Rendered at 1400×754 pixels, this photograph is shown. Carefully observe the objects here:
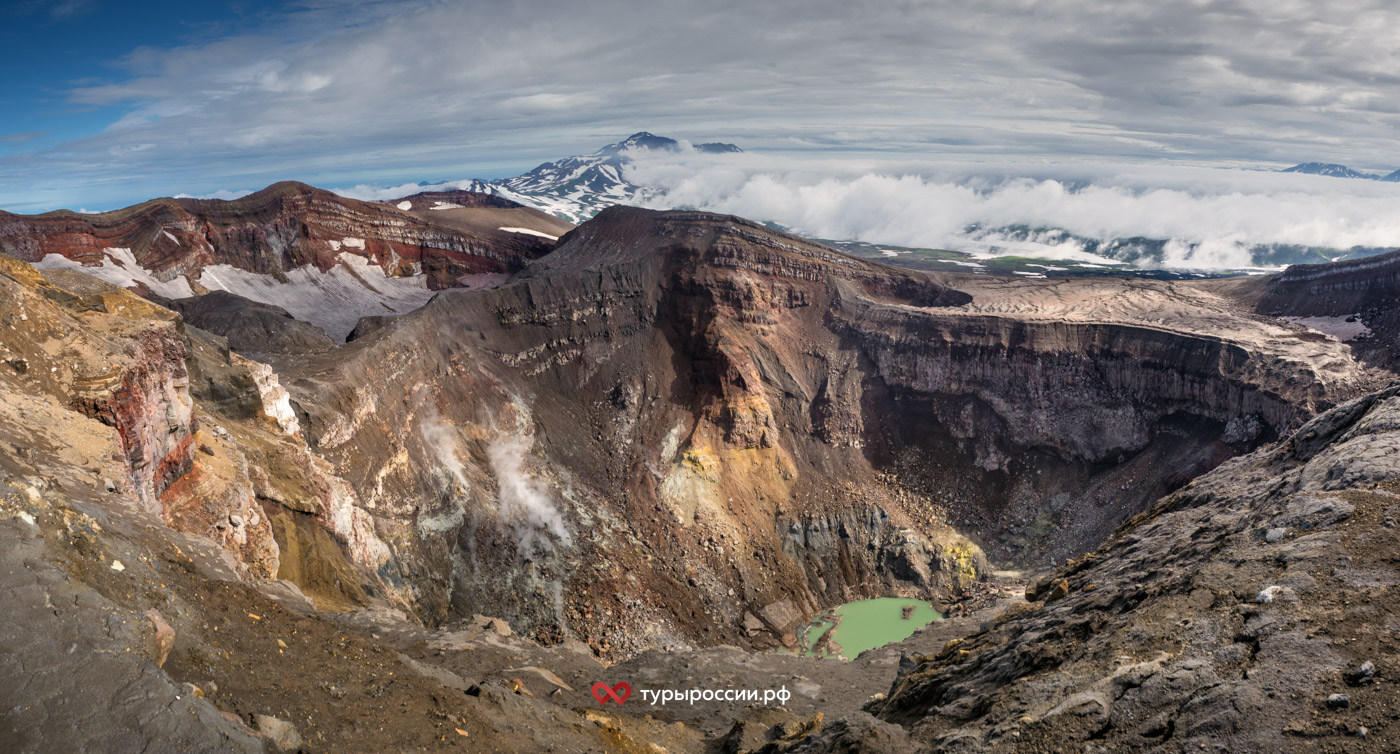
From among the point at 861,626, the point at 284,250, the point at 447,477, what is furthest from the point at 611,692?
the point at 284,250

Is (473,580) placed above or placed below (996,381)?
below

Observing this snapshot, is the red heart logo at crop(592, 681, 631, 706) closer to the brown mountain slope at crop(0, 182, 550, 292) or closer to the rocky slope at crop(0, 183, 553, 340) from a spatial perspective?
the rocky slope at crop(0, 183, 553, 340)

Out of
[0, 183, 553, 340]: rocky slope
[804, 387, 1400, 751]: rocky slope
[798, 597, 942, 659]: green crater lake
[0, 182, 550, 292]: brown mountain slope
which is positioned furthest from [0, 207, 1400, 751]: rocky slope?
[0, 182, 550, 292]: brown mountain slope

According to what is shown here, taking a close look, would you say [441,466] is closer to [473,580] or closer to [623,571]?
[473,580]

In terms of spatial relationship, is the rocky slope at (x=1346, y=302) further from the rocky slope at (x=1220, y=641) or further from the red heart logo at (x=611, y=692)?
the red heart logo at (x=611, y=692)

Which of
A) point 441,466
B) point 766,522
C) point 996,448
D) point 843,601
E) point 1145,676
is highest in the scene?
point 1145,676

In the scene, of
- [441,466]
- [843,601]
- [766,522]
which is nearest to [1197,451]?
[843,601]

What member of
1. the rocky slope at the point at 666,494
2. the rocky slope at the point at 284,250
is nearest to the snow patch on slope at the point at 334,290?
the rocky slope at the point at 284,250
